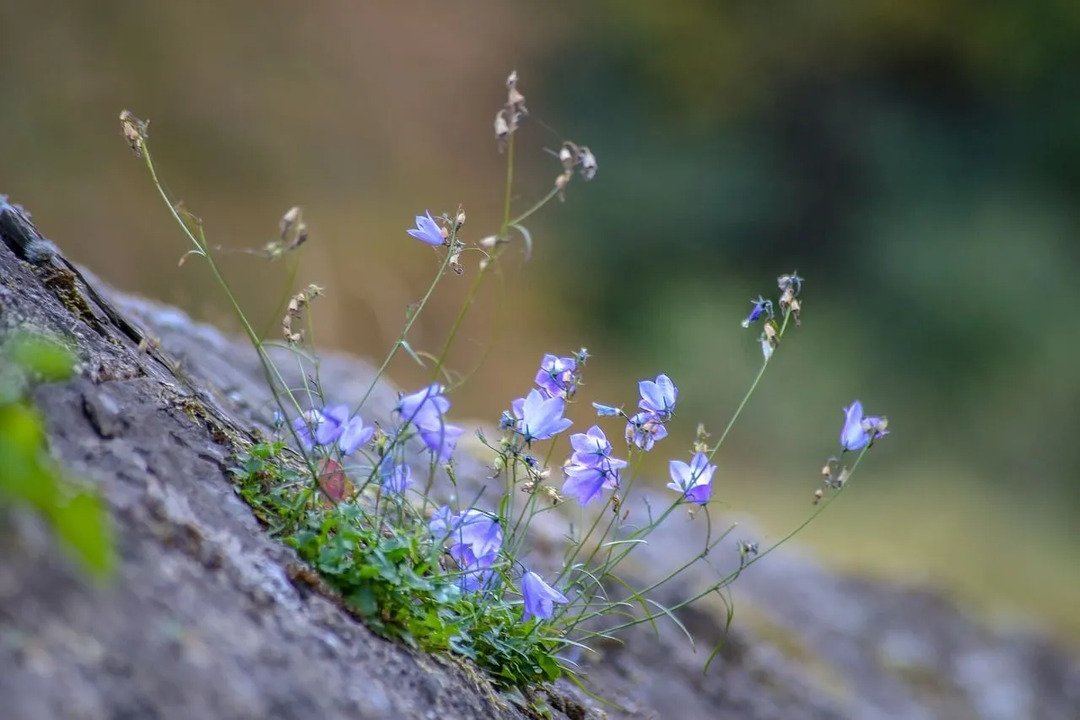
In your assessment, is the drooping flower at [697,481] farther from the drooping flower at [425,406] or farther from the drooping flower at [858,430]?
the drooping flower at [425,406]

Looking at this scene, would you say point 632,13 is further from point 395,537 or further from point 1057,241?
point 395,537

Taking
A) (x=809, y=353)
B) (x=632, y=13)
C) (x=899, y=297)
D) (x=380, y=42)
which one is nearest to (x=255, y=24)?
(x=380, y=42)

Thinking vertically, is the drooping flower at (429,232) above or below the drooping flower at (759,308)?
below

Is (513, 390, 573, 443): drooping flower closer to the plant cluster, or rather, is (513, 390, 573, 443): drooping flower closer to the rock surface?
the plant cluster

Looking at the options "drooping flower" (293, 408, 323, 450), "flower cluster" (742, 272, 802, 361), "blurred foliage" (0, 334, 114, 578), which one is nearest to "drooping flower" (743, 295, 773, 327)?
"flower cluster" (742, 272, 802, 361)

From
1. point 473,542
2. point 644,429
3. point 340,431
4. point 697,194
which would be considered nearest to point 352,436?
point 340,431

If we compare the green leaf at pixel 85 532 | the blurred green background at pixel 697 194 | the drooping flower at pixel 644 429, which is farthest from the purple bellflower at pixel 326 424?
the blurred green background at pixel 697 194
